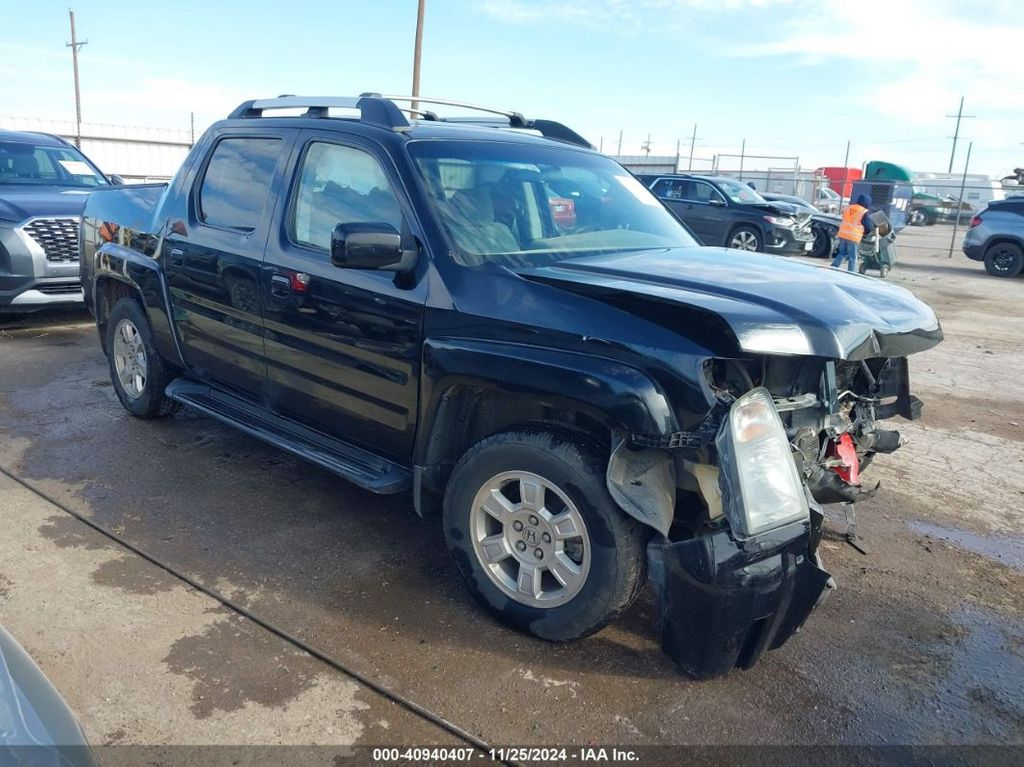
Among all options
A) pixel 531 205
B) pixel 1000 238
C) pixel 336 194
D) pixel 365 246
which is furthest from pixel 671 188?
pixel 365 246

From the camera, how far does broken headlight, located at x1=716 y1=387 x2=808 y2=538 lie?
2.56 metres

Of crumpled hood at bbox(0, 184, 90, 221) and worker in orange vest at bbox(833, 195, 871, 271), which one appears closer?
crumpled hood at bbox(0, 184, 90, 221)

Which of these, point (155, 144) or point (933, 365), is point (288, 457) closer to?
point (933, 365)

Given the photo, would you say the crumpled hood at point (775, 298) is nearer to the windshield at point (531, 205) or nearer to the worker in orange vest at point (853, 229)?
the windshield at point (531, 205)

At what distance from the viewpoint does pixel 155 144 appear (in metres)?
25.7

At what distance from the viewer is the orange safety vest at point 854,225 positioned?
43.6 feet

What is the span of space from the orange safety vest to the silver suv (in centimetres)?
1113

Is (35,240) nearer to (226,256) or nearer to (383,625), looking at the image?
(226,256)

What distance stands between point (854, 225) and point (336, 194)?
460 inches

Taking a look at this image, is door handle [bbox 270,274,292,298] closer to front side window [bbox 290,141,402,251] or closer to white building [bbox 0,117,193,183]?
front side window [bbox 290,141,402,251]

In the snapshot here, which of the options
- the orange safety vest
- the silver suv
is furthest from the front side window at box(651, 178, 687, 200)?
the silver suv

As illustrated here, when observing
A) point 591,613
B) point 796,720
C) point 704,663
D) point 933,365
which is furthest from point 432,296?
point 933,365

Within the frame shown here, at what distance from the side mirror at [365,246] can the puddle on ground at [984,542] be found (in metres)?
3.11

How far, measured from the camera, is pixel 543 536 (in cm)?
299
